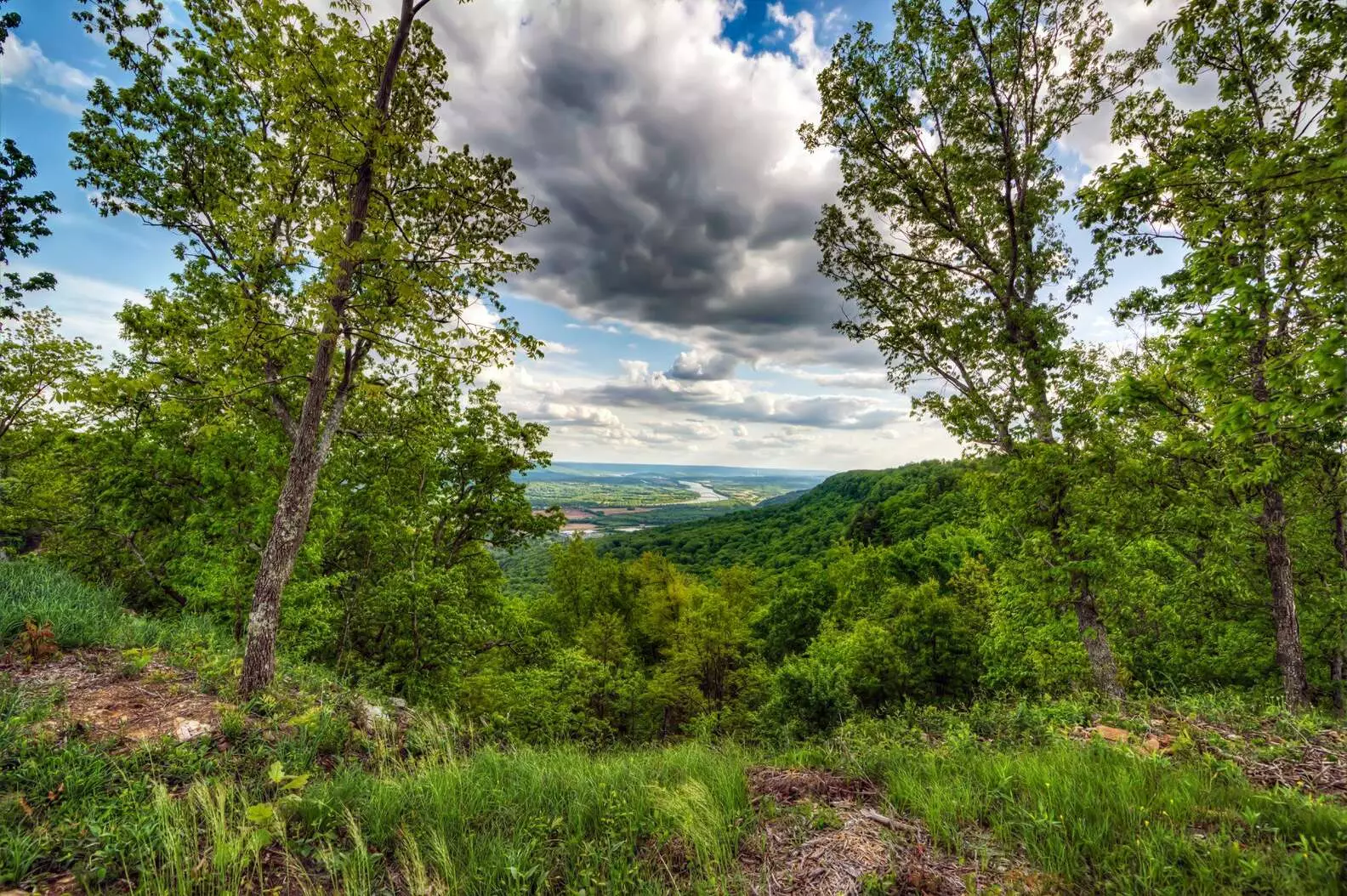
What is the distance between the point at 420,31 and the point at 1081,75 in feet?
41.0

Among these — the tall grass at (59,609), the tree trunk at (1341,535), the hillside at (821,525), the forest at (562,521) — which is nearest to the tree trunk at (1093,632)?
the forest at (562,521)

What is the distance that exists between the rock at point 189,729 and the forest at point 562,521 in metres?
0.16

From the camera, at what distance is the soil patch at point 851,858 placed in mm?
2986

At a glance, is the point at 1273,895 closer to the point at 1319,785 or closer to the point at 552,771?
the point at 1319,785

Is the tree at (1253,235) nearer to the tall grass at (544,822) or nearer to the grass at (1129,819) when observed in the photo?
the grass at (1129,819)

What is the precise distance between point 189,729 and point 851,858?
6930mm

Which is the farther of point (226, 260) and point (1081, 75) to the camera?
point (1081, 75)

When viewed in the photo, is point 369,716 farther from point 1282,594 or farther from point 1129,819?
point 1282,594

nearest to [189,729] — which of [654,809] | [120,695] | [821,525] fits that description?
[120,695]

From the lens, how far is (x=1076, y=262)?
32.3 ft

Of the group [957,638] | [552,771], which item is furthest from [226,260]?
[957,638]

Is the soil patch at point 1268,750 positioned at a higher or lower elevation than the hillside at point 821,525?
higher

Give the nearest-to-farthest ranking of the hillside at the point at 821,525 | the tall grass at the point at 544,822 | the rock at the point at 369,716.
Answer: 1. the tall grass at the point at 544,822
2. the rock at the point at 369,716
3. the hillside at the point at 821,525

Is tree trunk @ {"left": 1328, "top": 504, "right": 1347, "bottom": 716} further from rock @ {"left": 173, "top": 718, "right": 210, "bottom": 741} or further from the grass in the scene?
rock @ {"left": 173, "top": 718, "right": 210, "bottom": 741}
